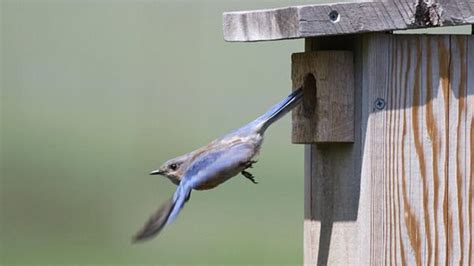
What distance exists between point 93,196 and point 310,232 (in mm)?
9992

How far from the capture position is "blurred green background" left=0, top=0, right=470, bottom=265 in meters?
13.4

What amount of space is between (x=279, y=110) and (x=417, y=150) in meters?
0.41

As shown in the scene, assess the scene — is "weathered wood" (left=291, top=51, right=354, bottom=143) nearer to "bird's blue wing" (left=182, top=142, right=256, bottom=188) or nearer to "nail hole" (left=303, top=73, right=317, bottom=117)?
"nail hole" (left=303, top=73, right=317, bottom=117)

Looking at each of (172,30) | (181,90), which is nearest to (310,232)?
(181,90)

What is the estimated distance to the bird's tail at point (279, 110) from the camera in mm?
4000

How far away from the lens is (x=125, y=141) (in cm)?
A: 1562

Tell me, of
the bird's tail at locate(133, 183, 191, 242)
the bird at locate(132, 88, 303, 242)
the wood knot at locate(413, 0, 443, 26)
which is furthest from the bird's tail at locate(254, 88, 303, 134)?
the wood knot at locate(413, 0, 443, 26)

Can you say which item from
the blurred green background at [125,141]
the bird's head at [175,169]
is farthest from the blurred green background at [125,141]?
the bird's head at [175,169]

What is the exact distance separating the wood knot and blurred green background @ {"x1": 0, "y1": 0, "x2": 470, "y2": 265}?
8.41m

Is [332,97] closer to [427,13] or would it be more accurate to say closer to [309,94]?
[309,94]

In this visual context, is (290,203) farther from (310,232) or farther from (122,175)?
(310,232)

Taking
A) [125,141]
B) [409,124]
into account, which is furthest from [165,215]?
[125,141]

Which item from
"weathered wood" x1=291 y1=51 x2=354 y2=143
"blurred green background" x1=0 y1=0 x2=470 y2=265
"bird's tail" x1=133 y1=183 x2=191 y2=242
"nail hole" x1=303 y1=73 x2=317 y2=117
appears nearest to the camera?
"bird's tail" x1=133 y1=183 x2=191 y2=242

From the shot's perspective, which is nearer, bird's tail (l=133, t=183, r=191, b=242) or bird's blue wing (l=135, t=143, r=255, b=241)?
bird's tail (l=133, t=183, r=191, b=242)
